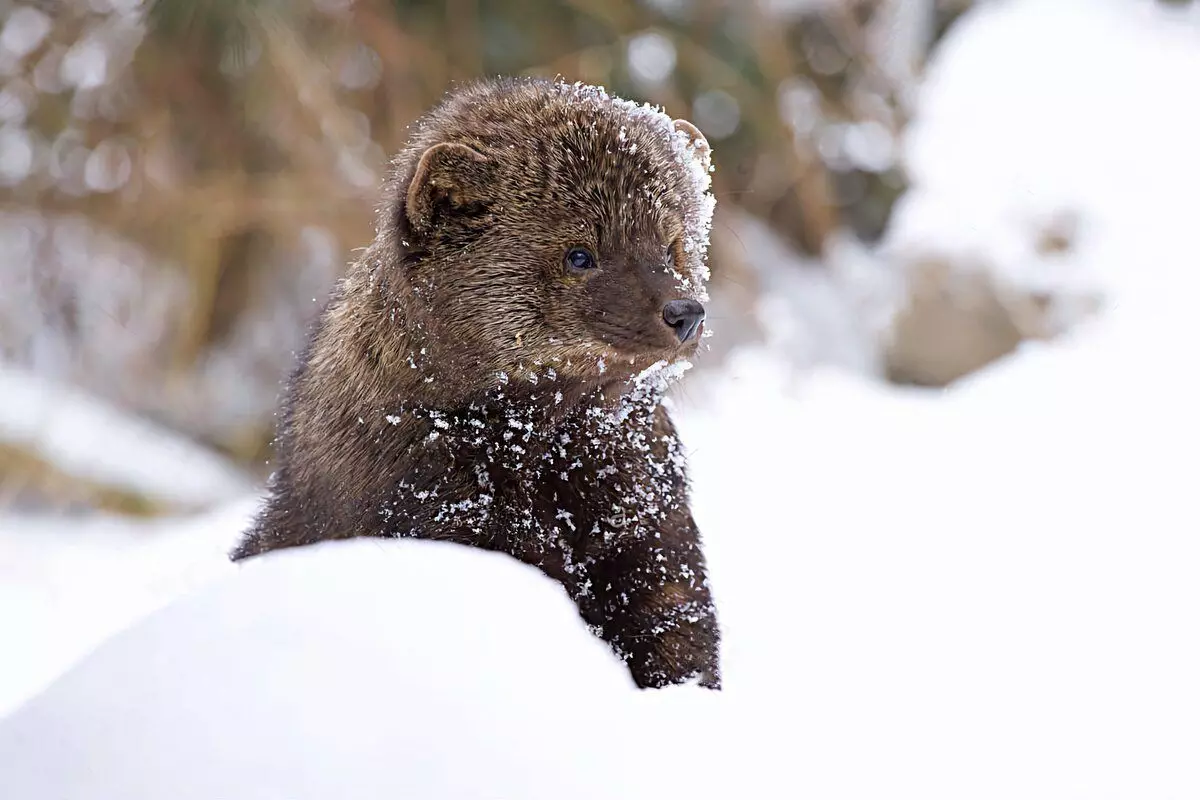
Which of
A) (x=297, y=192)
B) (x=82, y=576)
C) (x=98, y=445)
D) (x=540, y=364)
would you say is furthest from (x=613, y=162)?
(x=98, y=445)

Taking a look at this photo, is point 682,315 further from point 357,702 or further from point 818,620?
point 818,620

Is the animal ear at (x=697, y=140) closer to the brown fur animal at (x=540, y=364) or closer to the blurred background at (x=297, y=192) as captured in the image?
the brown fur animal at (x=540, y=364)

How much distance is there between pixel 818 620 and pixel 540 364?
5.40ft

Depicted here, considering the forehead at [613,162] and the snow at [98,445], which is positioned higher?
the snow at [98,445]

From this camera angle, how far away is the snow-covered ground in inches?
85.4

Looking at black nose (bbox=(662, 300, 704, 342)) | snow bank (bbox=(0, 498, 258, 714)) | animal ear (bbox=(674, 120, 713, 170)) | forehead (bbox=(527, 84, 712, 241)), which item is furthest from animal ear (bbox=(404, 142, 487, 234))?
snow bank (bbox=(0, 498, 258, 714))

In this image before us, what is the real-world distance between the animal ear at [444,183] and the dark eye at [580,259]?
0.80 ft

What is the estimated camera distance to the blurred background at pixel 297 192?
7.35 m

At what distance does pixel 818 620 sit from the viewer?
13.1 feet

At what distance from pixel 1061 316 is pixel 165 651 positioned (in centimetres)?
690

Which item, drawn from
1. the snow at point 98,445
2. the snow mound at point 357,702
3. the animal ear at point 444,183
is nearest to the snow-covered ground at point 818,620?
the snow mound at point 357,702

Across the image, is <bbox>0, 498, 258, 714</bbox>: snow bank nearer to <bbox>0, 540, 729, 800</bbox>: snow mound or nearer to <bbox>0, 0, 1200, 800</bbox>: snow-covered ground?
<bbox>0, 0, 1200, 800</bbox>: snow-covered ground

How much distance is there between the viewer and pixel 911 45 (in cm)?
1017

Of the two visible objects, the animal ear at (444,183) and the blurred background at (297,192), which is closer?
the animal ear at (444,183)
